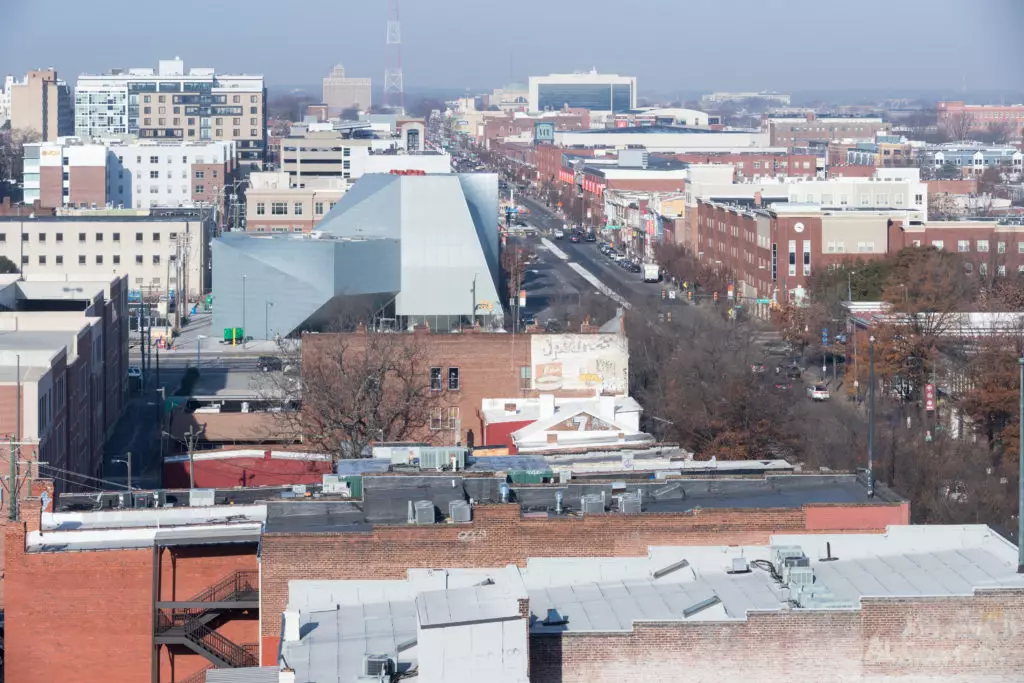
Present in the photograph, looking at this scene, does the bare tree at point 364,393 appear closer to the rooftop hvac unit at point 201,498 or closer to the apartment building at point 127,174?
the rooftop hvac unit at point 201,498

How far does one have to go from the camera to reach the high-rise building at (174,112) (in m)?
100

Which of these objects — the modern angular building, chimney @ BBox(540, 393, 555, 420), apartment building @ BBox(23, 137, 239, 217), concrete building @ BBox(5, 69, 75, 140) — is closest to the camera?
chimney @ BBox(540, 393, 555, 420)

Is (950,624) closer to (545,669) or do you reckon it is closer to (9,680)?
(545,669)

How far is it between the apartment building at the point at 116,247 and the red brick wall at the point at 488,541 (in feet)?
131

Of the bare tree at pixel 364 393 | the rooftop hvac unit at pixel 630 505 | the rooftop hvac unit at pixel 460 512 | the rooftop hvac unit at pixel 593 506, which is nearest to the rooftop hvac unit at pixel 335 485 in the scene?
the rooftop hvac unit at pixel 460 512

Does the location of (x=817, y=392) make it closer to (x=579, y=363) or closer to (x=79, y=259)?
(x=579, y=363)

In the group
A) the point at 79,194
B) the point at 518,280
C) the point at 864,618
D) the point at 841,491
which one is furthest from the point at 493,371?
the point at 79,194

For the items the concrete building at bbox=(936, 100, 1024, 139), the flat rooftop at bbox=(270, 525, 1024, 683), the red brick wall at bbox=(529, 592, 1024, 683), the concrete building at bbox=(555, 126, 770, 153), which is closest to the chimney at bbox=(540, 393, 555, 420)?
the flat rooftop at bbox=(270, 525, 1024, 683)

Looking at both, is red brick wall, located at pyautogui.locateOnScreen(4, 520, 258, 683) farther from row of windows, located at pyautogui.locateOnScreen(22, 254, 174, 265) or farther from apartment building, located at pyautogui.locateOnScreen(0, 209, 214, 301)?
row of windows, located at pyautogui.locateOnScreen(22, 254, 174, 265)

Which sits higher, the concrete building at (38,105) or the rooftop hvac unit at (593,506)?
the concrete building at (38,105)

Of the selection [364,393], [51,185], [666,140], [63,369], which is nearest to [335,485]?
[63,369]

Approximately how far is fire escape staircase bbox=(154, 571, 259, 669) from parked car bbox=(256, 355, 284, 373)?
2236 cm

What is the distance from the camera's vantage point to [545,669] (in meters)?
11.1

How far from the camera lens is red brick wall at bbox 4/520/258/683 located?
13.7m
